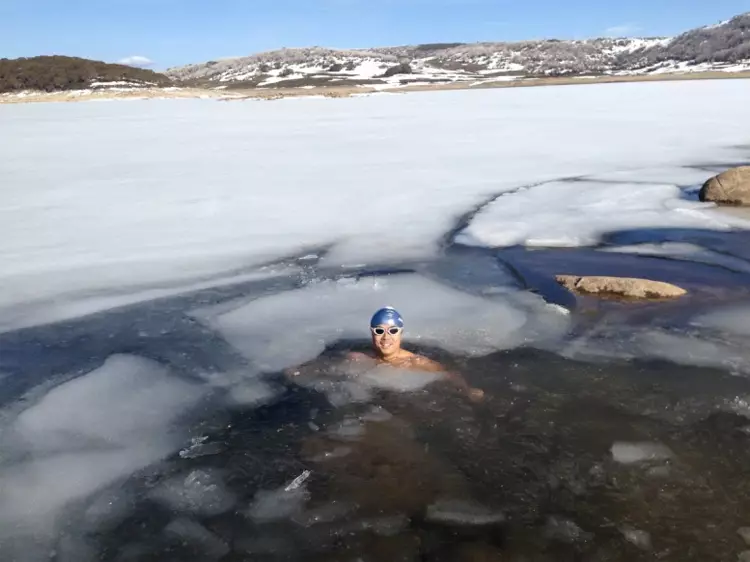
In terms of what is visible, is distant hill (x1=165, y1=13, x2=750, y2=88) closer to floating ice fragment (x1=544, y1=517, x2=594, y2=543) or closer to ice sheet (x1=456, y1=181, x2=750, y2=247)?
ice sheet (x1=456, y1=181, x2=750, y2=247)

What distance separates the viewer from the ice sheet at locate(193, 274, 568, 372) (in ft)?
14.1

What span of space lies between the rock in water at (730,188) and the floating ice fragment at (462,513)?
6253 mm

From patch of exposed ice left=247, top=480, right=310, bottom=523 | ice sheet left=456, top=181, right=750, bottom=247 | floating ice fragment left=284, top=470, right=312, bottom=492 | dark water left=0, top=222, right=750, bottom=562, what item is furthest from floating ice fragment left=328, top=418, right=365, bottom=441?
ice sheet left=456, top=181, right=750, bottom=247

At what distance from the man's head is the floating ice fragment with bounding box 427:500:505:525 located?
1.25m

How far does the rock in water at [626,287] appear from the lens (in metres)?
4.91

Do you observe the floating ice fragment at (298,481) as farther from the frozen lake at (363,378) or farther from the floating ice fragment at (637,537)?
the floating ice fragment at (637,537)

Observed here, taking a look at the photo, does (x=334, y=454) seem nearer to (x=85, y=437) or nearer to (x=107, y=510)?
(x=107, y=510)

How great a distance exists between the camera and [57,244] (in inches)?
255

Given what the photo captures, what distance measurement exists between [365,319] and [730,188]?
5246mm

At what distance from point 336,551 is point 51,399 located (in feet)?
6.45

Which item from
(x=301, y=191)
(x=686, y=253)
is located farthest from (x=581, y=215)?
(x=301, y=191)

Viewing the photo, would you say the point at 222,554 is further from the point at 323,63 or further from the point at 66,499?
the point at 323,63

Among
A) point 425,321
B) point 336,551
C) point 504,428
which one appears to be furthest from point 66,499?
point 425,321

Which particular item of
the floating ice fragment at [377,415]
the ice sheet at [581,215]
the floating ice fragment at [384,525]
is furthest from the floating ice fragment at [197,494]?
the ice sheet at [581,215]
